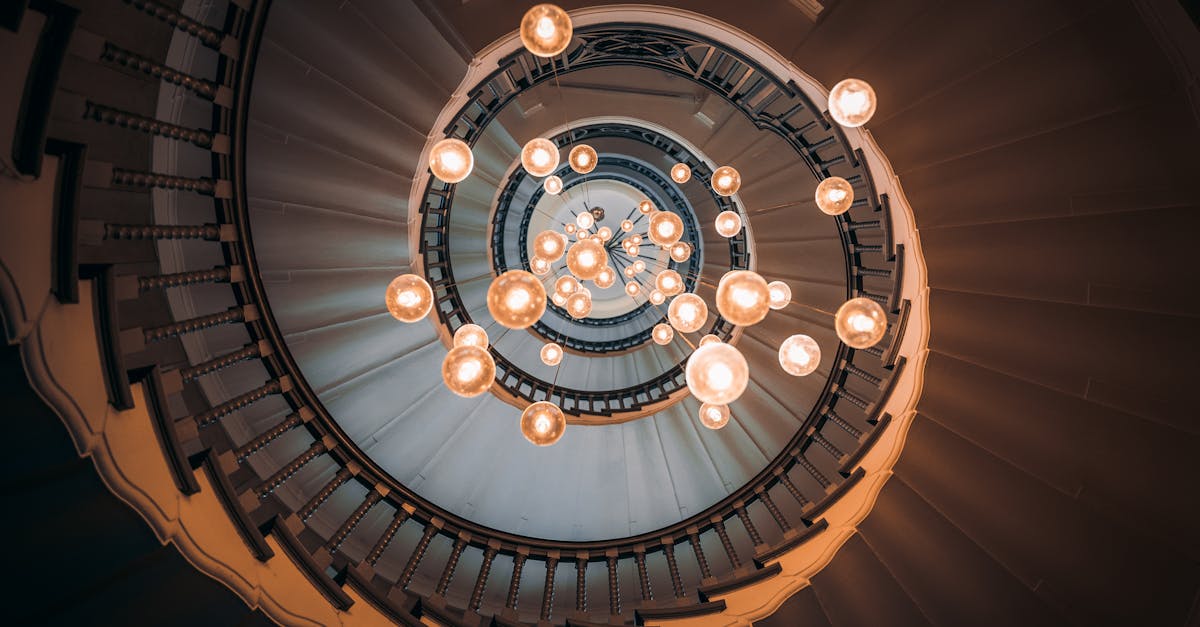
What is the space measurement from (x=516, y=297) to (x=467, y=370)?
0.34m

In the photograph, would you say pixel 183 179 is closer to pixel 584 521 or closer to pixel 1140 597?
pixel 584 521

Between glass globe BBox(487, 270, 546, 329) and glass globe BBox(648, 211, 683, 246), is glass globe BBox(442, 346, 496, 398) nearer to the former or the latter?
glass globe BBox(487, 270, 546, 329)

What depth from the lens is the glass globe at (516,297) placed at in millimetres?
1626

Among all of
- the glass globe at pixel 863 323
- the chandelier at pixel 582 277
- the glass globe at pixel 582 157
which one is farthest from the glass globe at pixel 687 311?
the glass globe at pixel 582 157

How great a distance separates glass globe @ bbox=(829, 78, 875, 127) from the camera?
1.69m

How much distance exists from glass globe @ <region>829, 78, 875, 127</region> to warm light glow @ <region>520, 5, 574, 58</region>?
1.06 metres

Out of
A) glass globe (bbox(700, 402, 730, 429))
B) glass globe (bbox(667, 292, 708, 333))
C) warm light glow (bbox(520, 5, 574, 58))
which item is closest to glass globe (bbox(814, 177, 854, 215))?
glass globe (bbox(667, 292, 708, 333))

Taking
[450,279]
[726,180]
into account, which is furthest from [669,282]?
[450,279]

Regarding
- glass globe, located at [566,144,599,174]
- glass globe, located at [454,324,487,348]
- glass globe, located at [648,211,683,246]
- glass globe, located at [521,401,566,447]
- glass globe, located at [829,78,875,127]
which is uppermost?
glass globe, located at [829,78,875,127]

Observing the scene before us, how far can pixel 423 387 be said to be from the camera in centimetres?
479

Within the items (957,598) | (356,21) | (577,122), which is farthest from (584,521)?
(356,21)

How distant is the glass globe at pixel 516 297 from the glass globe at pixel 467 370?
0.18 meters

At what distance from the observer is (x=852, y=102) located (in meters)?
1.70

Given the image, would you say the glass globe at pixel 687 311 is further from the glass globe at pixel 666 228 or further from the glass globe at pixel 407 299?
the glass globe at pixel 407 299
